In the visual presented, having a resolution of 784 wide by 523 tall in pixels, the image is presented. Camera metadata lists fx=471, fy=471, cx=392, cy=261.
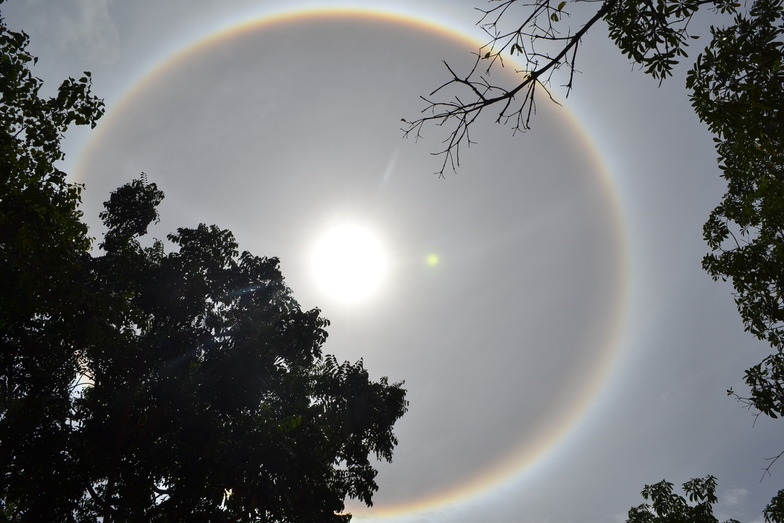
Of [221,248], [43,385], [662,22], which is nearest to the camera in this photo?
[662,22]

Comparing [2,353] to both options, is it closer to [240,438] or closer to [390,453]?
[240,438]

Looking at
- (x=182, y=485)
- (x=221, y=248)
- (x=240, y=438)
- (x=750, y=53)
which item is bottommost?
(x=750, y=53)

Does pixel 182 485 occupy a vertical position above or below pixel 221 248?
below

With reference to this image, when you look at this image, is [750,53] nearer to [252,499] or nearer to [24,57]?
[24,57]

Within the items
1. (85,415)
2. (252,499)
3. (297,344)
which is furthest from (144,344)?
(252,499)

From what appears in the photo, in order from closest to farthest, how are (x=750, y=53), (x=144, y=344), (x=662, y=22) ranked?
(x=662, y=22) < (x=750, y=53) < (x=144, y=344)

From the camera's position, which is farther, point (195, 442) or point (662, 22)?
point (195, 442)
